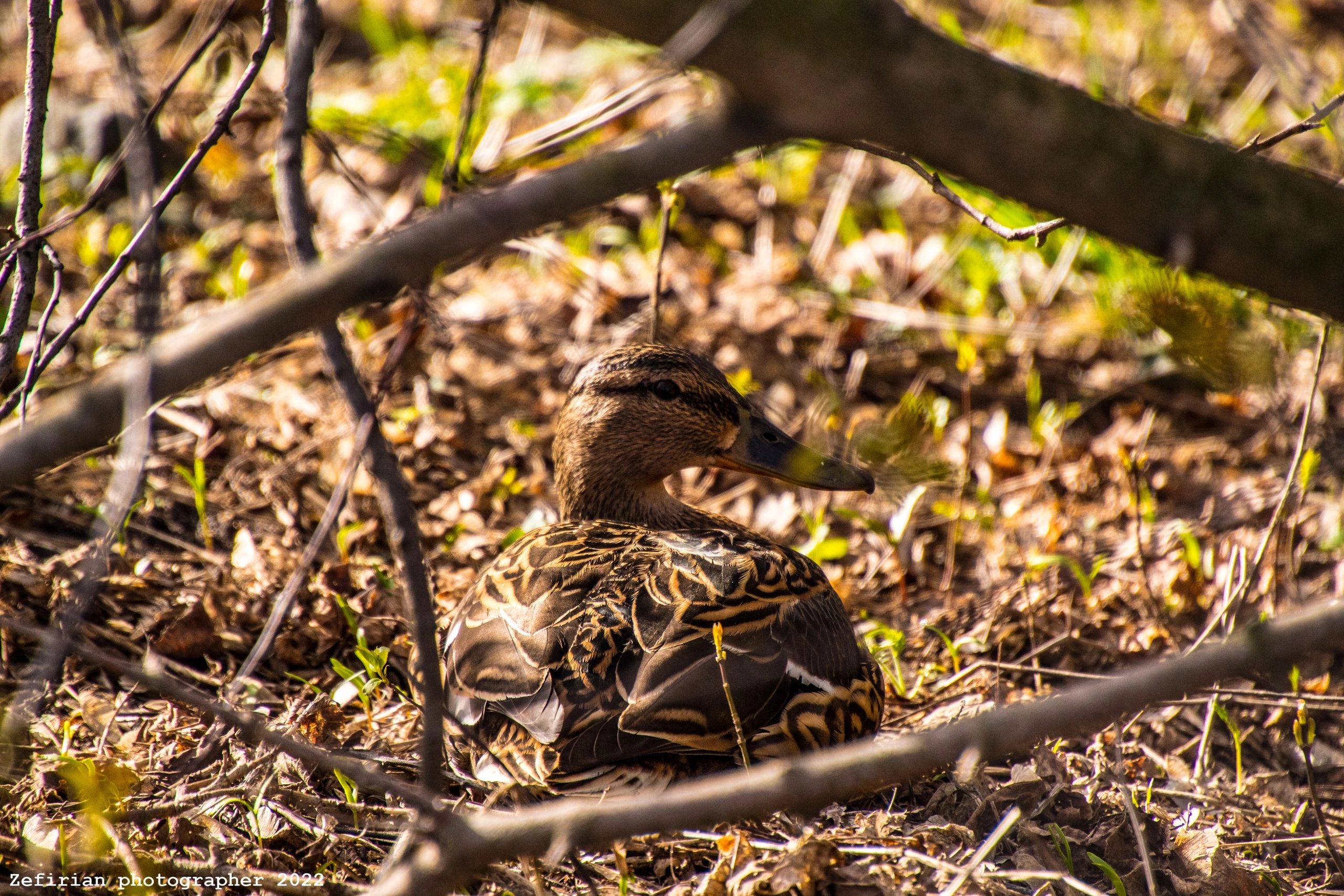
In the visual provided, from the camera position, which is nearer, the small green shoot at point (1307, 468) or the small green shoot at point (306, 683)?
the small green shoot at point (306, 683)

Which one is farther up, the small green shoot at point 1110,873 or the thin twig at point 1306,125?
the thin twig at point 1306,125

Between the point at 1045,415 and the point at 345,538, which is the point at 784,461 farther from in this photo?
the point at 345,538

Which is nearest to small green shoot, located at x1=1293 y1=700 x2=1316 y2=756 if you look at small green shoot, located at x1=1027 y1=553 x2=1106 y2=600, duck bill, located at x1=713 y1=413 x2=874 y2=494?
small green shoot, located at x1=1027 y1=553 x2=1106 y2=600

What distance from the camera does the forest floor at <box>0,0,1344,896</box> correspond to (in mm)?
2867

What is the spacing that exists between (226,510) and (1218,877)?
143 inches

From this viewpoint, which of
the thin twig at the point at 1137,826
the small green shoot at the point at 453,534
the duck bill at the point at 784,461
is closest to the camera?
the thin twig at the point at 1137,826

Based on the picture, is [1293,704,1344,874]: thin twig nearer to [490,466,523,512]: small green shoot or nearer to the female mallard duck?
the female mallard duck

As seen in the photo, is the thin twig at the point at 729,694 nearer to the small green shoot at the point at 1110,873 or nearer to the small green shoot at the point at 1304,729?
the small green shoot at the point at 1110,873

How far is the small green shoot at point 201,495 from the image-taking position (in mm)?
4098

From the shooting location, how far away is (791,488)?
4.73 metres

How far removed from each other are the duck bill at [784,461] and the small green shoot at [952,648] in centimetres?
54

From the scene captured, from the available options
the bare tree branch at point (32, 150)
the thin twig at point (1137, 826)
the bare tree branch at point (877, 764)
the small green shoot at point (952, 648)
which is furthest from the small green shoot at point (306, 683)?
the thin twig at point (1137, 826)

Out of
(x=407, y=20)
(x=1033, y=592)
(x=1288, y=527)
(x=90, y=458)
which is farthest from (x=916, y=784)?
(x=407, y=20)

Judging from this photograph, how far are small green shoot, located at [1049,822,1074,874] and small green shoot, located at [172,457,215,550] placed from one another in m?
3.11
